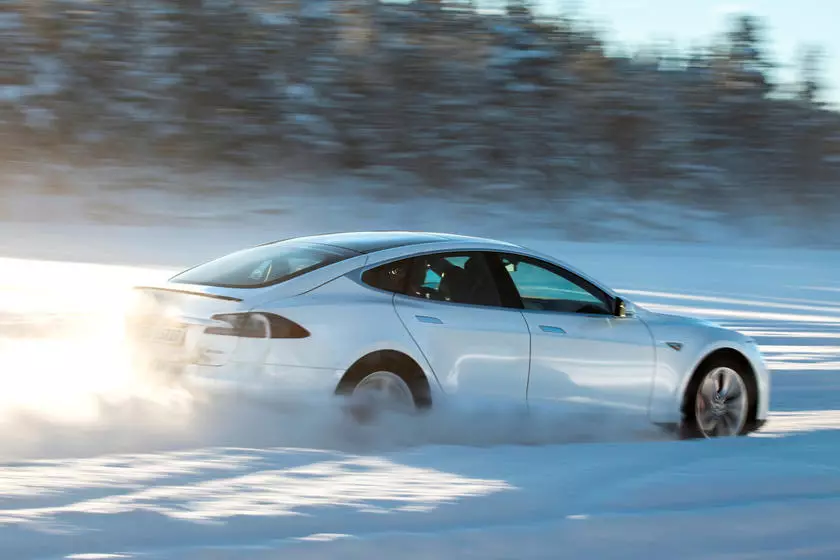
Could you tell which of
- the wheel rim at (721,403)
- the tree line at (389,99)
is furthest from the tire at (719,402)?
the tree line at (389,99)

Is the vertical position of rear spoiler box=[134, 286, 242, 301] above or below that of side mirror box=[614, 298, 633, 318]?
below

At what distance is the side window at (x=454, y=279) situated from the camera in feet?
25.7

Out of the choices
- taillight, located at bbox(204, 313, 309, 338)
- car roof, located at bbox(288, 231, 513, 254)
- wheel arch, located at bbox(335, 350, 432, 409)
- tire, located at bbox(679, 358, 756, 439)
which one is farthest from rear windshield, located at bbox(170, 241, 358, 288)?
tire, located at bbox(679, 358, 756, 439)

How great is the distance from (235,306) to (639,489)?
7.56 ft

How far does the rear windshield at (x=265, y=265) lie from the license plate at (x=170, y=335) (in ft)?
1.20

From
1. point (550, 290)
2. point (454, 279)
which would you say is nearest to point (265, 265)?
point (454, 279)

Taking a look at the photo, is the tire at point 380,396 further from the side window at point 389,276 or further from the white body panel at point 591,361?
the white body panel at point 591,361

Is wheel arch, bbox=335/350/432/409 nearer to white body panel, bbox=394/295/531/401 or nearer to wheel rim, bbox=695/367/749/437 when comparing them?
white body panel, bbox=394/295/531/401

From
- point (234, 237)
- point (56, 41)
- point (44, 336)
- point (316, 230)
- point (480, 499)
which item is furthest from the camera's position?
point (56, 41)

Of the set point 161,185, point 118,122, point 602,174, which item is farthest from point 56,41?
point 602,174

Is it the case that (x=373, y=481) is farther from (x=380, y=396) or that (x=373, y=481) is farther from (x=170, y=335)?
(x=170, y=335)

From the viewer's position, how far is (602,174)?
36719 mm

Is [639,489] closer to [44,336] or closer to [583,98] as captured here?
[44,336]

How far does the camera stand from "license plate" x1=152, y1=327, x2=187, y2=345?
729 centimetres
